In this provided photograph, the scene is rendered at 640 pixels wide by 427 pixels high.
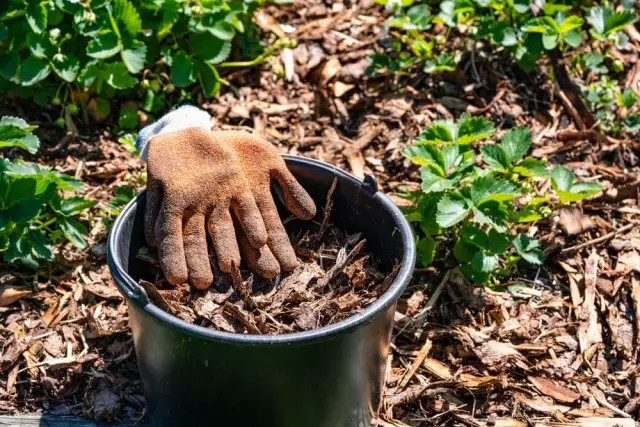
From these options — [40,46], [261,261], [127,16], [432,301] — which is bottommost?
[432,301]

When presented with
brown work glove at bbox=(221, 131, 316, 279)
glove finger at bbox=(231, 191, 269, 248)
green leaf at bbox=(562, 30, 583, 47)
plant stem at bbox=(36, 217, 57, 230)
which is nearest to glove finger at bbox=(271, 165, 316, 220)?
brown work glove at bbox=(221, 131, 316, 279)

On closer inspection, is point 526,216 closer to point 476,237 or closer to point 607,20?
point 476,237

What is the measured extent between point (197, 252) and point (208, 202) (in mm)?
132

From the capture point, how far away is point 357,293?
7.11 feet

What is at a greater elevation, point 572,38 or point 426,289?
point 572,38

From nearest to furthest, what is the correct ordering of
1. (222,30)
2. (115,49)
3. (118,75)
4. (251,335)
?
(251,335), (115,49), (118,75), (222,30)

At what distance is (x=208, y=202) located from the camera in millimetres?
2096

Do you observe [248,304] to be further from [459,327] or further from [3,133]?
[3,133]

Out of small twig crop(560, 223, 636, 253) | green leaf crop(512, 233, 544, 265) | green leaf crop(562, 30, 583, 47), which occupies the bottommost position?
small twig crop(560, 223, 636, 253)

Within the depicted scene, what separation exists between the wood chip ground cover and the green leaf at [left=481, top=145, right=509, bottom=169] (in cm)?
38

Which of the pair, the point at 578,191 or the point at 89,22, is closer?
the point at 578,191

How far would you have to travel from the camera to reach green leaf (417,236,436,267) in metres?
2.53

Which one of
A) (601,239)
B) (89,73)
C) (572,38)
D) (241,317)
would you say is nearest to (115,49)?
(89,73)

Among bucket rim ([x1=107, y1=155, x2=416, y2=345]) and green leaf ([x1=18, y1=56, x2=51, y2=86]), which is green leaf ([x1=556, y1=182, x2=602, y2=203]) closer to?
bucket rim ([x1=107, y1=155, x2=416, y2=345])
